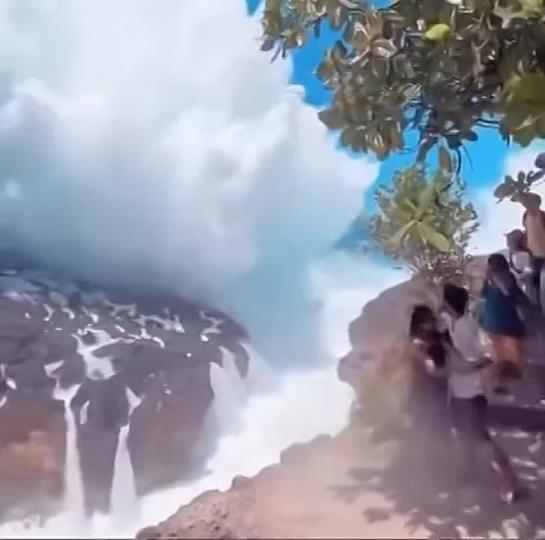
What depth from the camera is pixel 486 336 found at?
1528mm

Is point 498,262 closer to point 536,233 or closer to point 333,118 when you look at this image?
point 536,233

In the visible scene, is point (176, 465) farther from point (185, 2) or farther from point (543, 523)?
point (185, 2)

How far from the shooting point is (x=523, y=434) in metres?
1.52

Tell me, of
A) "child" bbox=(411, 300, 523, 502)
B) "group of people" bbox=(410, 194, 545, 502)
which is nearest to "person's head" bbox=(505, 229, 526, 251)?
"group of people" bbox=(410, 194, 545, 502)

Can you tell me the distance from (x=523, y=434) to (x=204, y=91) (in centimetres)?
69

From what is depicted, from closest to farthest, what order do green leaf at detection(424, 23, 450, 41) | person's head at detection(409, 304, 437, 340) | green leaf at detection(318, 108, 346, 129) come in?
green leaf at detection(424, 23, 450, 41)
green leaf at detection(318, 108, 346, 129)
person's head at detection(409, 304, 437, 340)

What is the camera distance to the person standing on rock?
1532mm

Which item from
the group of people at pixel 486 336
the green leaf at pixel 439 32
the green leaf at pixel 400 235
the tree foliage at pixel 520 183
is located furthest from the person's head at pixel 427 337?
the green leaf at pixel 439 32

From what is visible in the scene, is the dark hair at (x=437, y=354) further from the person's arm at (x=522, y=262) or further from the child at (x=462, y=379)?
the person's arm at (x=522, y=262)

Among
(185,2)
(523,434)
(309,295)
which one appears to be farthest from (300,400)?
(185,2)

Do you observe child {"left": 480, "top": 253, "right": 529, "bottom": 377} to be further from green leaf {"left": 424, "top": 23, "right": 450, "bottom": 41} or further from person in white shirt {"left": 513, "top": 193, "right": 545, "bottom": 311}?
green leaf {"left": 424, "top": 23, "right": 450, "bottom": 41}

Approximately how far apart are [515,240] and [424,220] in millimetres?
151

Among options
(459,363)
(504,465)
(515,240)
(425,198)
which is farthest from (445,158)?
(504,465)

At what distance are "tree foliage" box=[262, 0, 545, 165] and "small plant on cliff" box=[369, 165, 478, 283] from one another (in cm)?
5
